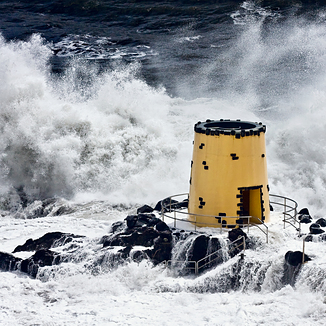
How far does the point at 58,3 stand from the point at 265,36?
45.8 feet

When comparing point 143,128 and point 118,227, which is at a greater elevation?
point 143,128

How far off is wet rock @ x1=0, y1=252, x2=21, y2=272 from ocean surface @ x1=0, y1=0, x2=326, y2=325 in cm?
40

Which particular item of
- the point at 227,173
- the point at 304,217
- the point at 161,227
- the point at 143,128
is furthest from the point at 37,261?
the point at 143,128

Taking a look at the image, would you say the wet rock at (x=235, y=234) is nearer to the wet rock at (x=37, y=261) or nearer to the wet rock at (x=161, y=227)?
the wet rock at (x=161, y=227)

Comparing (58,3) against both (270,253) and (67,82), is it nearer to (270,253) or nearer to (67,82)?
(67,82)

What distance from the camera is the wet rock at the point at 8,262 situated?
11.4 meters

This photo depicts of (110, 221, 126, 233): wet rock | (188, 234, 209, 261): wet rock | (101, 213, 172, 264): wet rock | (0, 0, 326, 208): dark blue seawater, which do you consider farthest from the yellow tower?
(0, 0, 326, 208): dark blue seawater

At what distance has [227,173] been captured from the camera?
11023mm

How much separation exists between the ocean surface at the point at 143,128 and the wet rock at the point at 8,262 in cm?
40

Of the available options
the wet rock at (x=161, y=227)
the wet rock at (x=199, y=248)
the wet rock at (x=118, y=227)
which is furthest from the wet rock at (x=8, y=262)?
the wet rock at (x=199, y=248)

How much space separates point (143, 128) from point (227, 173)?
36.9 feet

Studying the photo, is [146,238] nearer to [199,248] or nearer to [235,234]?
[199,248]

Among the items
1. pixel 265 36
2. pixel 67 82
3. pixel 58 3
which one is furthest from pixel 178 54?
pixel 58 3

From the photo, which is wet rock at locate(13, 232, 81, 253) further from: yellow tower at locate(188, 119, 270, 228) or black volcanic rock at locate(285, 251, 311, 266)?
black volcanic rock at locate(285, 251, 311, 266)
